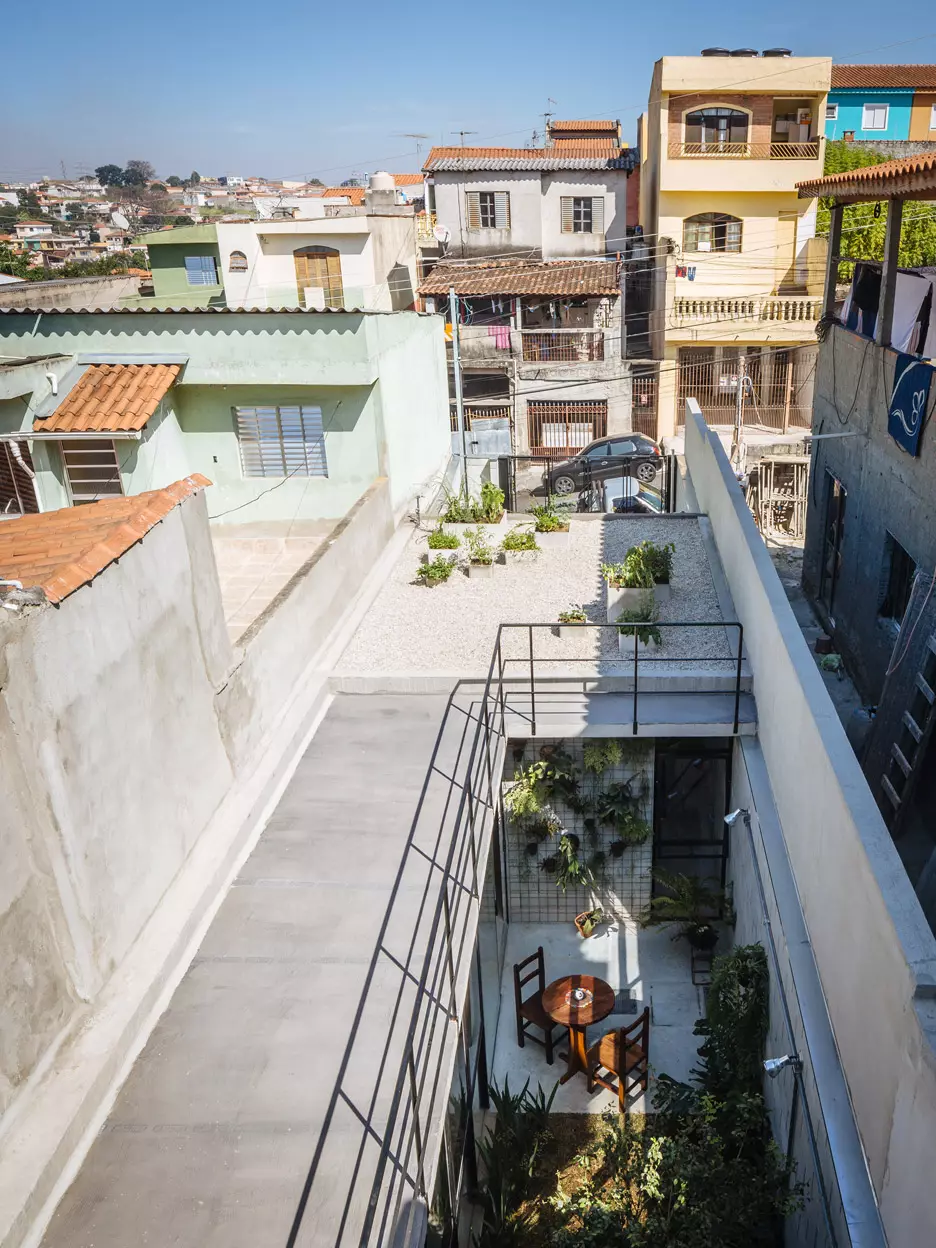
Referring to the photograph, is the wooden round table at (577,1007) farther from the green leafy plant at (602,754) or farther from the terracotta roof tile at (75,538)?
the terracotta roof tile at (75,538)

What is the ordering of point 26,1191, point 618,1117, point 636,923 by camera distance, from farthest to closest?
1. point 636,923
2. point 618,1117
3. point 26,1191

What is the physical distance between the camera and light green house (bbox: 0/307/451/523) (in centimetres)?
1219

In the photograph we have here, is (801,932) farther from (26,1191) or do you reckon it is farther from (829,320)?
(829,320)

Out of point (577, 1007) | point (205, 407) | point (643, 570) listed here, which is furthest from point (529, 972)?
point (205, 407)

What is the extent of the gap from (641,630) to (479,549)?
10.6 ft

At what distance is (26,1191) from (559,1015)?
483 centimetres

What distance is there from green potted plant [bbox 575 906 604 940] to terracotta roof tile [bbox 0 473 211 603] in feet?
19.1

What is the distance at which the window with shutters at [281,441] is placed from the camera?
1312 cm

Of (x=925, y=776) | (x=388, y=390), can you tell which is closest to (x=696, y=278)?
(x=388, y=390)

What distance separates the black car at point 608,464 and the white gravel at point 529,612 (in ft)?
27.5

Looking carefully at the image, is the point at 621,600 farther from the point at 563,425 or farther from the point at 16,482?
the point at 563,425

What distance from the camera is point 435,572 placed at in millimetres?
11914

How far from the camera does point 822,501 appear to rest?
1355 centimetres

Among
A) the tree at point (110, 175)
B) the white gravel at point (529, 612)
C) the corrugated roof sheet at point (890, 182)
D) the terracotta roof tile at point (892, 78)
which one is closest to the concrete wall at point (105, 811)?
the white gravel at point (529, 612)
